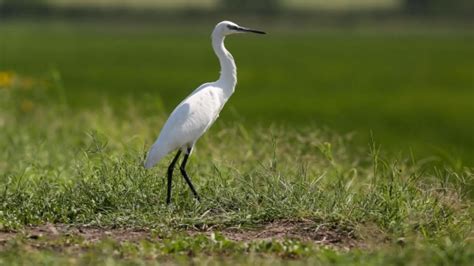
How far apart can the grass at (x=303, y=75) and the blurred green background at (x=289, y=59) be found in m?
0.05

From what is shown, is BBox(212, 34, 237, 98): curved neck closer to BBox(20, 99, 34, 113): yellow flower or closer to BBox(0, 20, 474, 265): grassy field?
BBox(0, 20, 474, 265): grassy field

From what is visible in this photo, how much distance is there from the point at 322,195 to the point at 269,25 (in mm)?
63904

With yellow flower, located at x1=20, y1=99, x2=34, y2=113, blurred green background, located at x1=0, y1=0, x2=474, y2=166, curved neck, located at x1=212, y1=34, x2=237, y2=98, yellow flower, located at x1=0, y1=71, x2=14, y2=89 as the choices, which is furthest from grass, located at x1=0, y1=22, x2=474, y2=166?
yellow flower, located at x1=20, y1=99, x2=34, y2=113

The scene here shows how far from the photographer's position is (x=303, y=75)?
3703cm

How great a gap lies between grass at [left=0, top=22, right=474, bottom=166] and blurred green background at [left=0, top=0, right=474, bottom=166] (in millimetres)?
53

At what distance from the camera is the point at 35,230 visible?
315 inches

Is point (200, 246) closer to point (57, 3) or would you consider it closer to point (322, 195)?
point (322, 195)

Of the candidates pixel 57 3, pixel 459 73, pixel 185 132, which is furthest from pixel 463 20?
pixel 185 132

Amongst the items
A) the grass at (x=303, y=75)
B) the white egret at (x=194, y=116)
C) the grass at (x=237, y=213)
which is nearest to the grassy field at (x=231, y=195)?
the grass at (x=237, y=213)

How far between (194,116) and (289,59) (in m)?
37.6

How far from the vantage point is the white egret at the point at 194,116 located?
27.9 feet

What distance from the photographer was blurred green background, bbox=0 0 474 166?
22.9 meters

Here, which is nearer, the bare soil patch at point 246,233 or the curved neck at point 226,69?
the bare soil patch at point 246,233

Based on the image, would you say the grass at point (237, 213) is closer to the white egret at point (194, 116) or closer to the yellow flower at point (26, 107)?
the white egret at point (194, 116)
